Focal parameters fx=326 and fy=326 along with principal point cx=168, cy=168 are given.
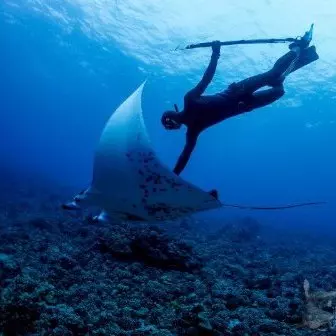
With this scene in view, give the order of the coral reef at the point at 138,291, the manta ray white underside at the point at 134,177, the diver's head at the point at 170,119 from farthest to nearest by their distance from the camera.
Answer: the diver's head at the point at 170,119, the coral reef at the point at 138,291, the manta ray white underside at the point at 134,177

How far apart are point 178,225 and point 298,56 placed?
43.1 feet

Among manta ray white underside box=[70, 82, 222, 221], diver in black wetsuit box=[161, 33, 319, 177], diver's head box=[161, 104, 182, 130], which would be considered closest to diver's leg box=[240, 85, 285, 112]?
diver in black wetsuit box=[161, 33, 319, 177]

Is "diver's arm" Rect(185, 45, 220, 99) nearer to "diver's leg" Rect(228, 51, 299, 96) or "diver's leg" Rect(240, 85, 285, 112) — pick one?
"diver's leg" Rect(228, 51, 299, 96)

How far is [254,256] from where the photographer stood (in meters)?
12.8

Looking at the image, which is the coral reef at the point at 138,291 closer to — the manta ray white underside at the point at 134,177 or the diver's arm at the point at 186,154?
the manta ray white underside at the point at 134,177

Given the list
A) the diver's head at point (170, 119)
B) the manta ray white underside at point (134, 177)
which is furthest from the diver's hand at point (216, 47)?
the manta ray white underside at point (134, 177)

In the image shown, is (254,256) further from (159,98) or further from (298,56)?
(159,98)

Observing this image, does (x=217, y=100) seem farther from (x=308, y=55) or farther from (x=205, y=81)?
(x=308, y=55)

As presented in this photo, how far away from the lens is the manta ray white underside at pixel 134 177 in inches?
137

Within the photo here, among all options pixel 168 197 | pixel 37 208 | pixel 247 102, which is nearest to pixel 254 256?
pixel 247 102

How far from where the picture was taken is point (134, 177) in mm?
3609

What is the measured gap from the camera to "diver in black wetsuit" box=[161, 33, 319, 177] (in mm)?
5582

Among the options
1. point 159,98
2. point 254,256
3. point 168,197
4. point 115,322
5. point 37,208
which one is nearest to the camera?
point 168,197

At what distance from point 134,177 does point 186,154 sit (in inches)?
84.0
